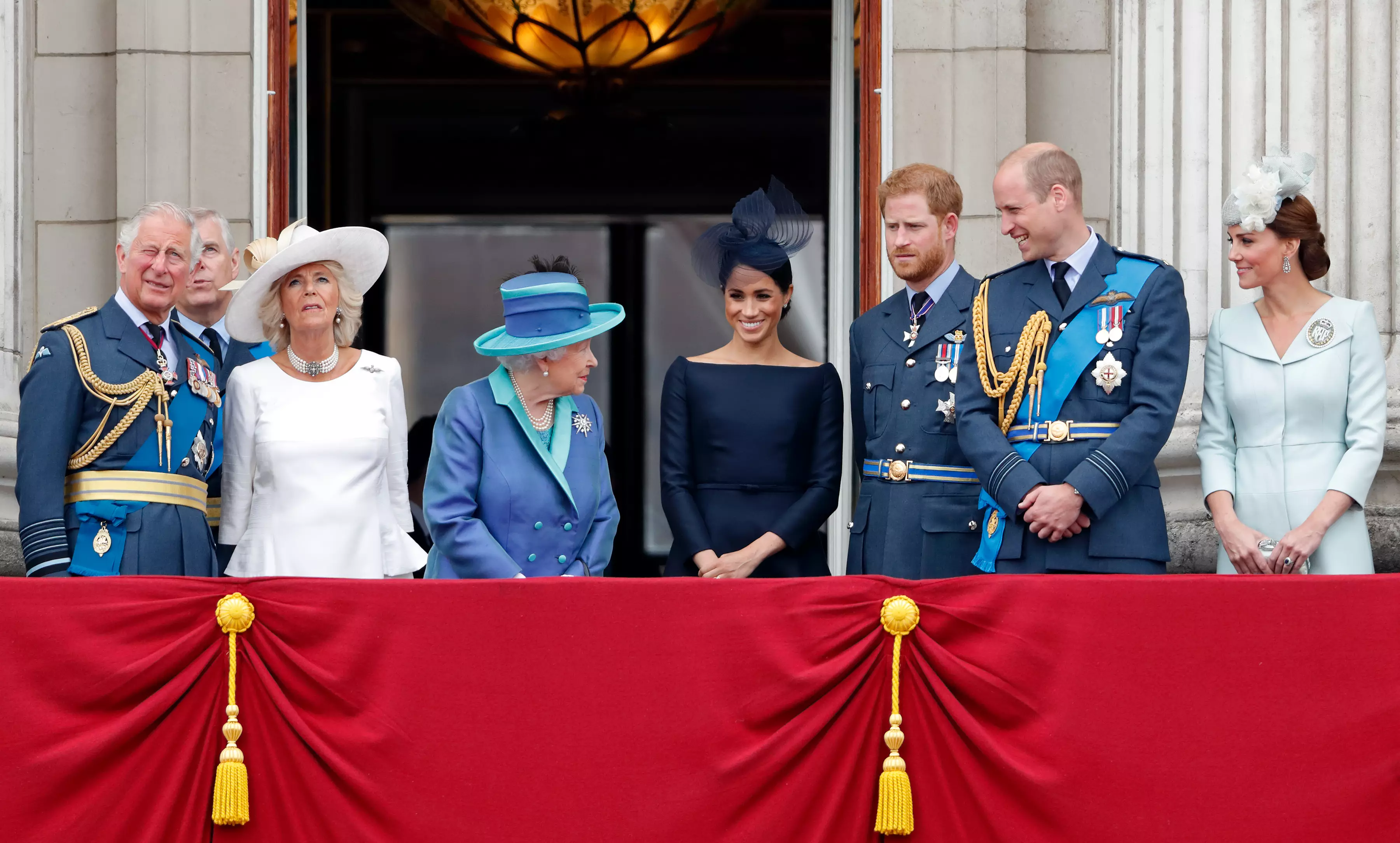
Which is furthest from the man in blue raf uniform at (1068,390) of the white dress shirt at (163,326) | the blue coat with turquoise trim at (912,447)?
the white dress shirt at (163,326)

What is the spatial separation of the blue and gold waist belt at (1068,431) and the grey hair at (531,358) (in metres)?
1.18

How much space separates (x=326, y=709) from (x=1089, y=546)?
1.80 metres

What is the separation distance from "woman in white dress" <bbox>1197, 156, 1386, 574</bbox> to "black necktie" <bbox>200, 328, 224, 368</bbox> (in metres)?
2.68

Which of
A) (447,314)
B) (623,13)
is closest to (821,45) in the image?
(623,13)

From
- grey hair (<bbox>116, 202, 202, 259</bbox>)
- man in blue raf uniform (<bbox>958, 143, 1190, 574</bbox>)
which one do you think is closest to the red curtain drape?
man in blue raf uniform (<bbox>958, 143, 1190, 574</bbox>)

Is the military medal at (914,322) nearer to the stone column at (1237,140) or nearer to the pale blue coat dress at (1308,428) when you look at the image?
the pale blue coat dress at (1308,428)

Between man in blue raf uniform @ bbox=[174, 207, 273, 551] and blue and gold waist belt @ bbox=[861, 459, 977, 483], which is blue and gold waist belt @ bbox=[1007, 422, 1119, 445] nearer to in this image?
blue and gold waist belt @ bbox=[861, 459, 977, 483]

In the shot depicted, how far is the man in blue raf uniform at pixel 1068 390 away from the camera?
398 centimetres

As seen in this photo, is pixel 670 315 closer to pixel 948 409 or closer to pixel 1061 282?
pixel 948 409

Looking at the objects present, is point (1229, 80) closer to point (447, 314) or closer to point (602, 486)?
point (602, 486)

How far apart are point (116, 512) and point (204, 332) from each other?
89cm

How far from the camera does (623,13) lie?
8.74 metres

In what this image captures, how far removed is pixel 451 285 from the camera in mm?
10305

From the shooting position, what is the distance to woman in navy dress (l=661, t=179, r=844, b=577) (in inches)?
184
